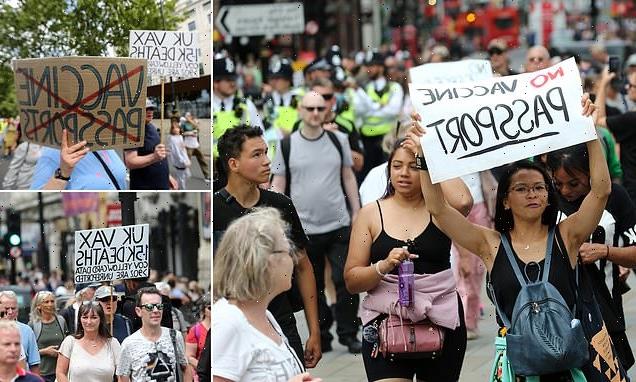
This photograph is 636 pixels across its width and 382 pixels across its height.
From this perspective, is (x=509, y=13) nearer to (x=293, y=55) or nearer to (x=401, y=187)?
(x=293, y=55)

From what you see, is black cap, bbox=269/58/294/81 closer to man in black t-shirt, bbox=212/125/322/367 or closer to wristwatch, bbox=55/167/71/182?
man in black t-shirt, bbox=212/125/322/367

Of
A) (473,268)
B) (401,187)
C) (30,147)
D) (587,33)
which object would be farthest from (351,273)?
(587,33)

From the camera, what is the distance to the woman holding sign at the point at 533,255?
18.6 feet

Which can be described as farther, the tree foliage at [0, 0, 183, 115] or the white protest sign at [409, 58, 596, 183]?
the tree foliage at [0, 0, 183, 115]

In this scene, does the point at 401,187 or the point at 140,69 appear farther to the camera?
the point at 401,187

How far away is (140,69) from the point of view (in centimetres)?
596

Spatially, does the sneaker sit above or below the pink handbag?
below

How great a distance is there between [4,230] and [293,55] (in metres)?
30.6

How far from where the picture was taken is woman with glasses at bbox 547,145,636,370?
262 inches

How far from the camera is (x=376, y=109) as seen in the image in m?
17.0

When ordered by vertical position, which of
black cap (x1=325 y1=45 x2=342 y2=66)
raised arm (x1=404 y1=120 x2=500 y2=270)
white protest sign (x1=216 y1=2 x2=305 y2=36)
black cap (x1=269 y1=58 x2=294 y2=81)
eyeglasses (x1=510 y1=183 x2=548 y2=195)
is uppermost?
white protest sign (x1=216 y1=2 x2=305 y2=36)

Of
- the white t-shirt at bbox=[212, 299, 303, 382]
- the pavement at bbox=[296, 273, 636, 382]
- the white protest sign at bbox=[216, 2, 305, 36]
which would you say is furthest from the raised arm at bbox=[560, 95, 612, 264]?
the white protest sign at bbox=[216, 2, 305, 36]

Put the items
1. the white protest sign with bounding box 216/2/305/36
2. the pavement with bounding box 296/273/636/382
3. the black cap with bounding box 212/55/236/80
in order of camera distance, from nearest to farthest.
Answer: the pavement with bounding box 296/273/636/382 → the black cap with bounding box 212/55/236/80 → the white protest sign with bounding box 216/2/305/36

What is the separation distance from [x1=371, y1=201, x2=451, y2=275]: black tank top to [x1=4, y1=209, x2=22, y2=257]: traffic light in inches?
59.5
